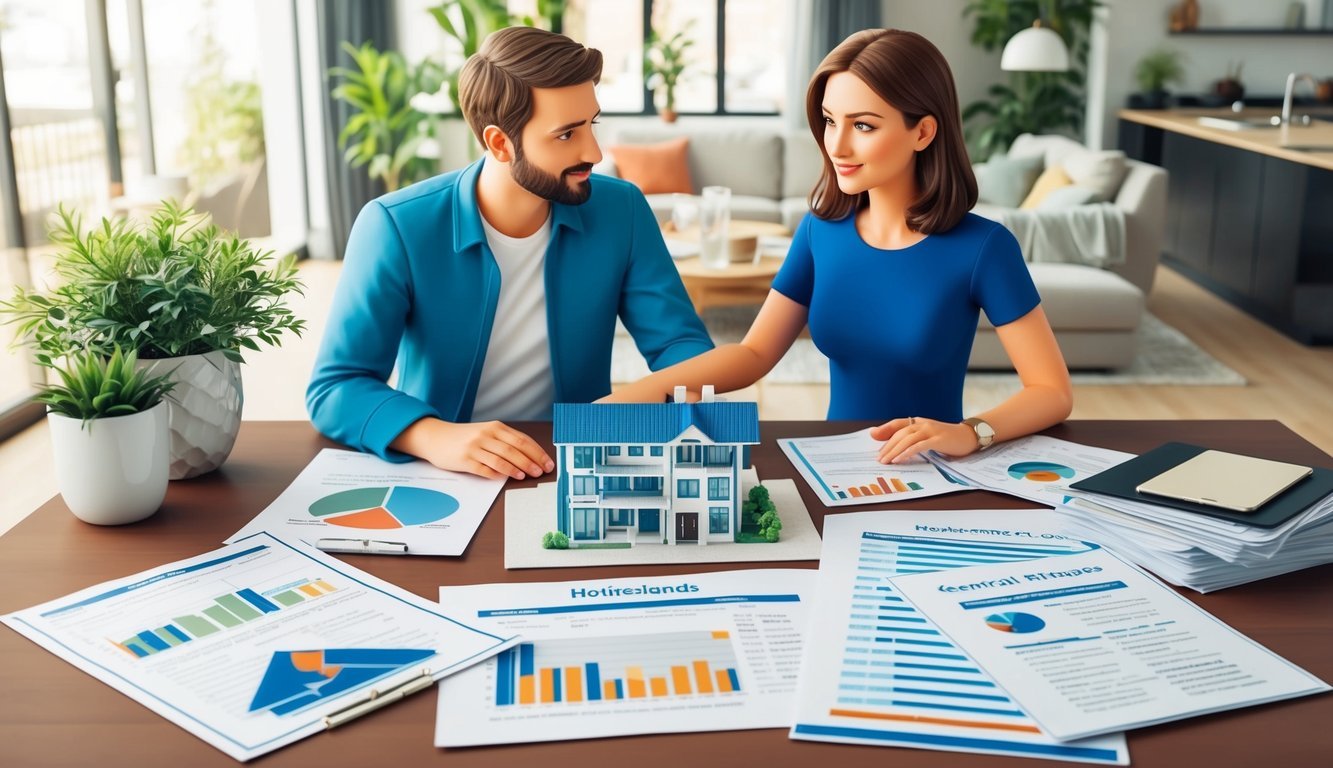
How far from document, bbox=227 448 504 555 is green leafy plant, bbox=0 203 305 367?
18 cm

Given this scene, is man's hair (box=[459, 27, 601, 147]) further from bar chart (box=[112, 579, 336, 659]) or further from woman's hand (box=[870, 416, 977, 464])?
bar chart (box=[112, 579, 336, 659])

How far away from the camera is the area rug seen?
178 inches

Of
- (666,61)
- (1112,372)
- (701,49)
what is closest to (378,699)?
(1112,372)

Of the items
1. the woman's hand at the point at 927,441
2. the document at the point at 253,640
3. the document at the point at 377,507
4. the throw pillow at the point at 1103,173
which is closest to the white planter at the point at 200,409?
the document at the point at 377,507

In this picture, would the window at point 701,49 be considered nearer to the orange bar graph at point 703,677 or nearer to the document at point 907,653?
the document at point 907,653

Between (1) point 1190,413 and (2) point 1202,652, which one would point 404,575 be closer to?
(2) point 1202,652

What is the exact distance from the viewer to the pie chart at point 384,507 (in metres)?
1.28

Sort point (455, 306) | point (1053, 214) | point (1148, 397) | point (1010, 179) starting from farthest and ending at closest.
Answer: point (1010, 179), point (1053, 214), point (1148, 397), point (455, 306)

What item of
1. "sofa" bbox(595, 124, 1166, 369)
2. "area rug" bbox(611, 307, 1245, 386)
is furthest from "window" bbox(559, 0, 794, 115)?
"area rug" bbox(611, 307, 1245, 386)

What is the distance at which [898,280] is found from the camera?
1.77 m

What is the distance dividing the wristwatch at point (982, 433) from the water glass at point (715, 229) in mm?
2838

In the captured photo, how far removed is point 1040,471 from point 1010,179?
4.75 meters

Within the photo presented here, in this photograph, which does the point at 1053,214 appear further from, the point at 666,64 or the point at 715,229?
the point at 666,64

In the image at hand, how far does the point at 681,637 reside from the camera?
1.03 metres
